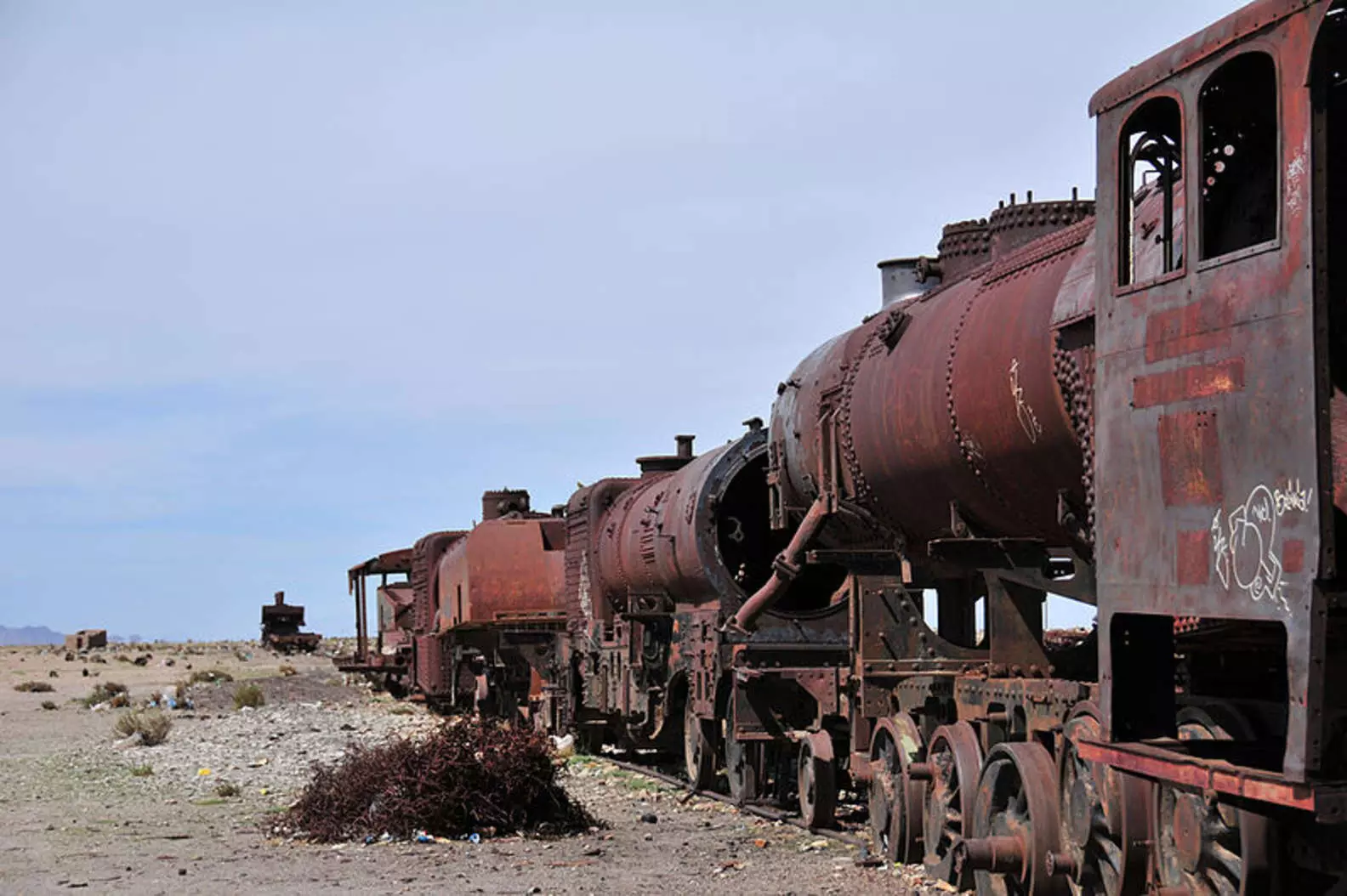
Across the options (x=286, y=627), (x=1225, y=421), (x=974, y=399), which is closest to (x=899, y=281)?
(x=974, y=399)

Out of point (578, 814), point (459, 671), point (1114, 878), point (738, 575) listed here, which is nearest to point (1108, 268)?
point (1114, 878)

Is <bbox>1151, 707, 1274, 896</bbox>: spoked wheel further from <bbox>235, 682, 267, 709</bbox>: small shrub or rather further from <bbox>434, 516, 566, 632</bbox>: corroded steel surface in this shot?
<bbox>235, 682, 267, 709</bbox>: small shrub

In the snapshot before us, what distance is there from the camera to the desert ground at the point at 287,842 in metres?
10.4

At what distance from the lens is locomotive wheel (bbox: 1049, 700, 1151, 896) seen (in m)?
7.04

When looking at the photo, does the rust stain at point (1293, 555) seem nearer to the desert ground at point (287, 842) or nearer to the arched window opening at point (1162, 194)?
the arched window opening at point (1162, 194)

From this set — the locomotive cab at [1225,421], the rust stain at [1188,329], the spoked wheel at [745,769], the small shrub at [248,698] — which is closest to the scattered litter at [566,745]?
the spoked wheel at [745,769]

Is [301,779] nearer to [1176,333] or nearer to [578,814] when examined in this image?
[578,814]

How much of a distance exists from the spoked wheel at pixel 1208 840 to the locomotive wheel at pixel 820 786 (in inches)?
225

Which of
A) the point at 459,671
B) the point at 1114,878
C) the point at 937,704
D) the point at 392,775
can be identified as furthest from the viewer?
the point at 459,671

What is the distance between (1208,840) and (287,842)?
792cm

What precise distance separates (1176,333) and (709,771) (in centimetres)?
1029

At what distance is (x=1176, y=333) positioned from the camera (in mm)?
6223

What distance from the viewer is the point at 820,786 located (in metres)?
12.6

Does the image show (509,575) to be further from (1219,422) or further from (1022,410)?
(1219,422)
